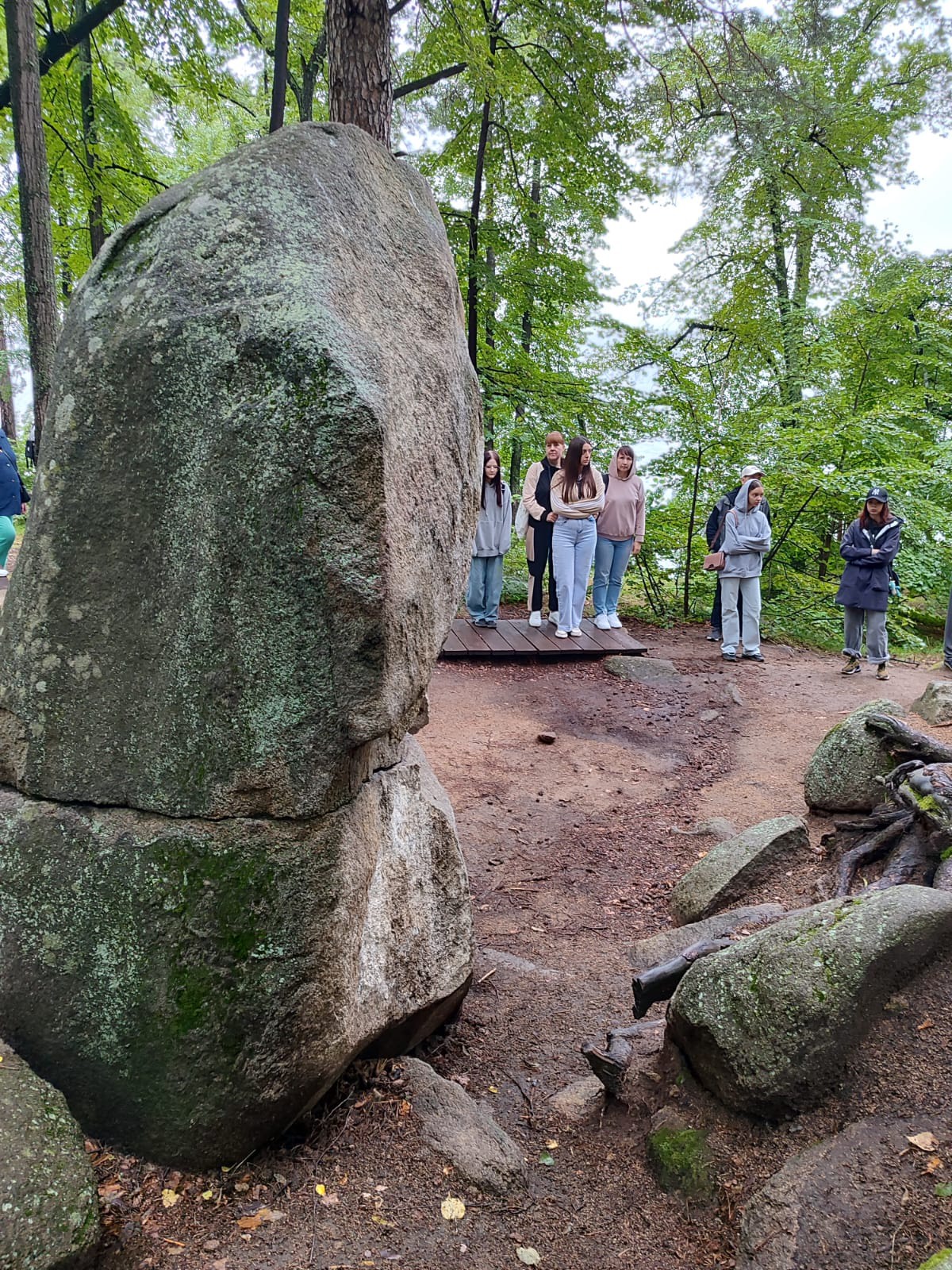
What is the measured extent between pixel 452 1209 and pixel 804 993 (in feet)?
3.59

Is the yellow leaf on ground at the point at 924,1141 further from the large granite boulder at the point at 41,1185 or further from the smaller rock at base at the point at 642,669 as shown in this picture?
the smaller rock at base at the point at 642,669

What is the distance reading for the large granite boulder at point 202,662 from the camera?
2.09 meters

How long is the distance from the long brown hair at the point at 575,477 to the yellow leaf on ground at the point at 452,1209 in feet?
24.6

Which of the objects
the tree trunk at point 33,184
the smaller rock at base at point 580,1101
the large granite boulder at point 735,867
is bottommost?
the smaller rock at base at point 580,1101

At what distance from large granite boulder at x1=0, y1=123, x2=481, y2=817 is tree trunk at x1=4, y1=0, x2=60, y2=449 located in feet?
14.6

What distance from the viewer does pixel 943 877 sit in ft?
9.60

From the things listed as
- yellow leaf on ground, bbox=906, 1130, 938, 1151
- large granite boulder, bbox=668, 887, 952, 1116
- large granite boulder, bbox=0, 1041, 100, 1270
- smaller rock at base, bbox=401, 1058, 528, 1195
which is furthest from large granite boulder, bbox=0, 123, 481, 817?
yellow leaf on ground, bbox=906, 1130, 938, 1151

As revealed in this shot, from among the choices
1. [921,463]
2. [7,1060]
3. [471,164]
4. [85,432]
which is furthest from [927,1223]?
[471,164]

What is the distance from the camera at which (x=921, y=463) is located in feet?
33.5

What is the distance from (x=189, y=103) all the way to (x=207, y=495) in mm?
11377

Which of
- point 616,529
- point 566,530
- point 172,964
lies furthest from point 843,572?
point 172,964

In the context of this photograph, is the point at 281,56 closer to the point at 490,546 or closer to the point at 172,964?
the point at 490,546

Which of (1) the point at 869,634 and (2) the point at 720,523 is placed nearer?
(1) the point at 869,634

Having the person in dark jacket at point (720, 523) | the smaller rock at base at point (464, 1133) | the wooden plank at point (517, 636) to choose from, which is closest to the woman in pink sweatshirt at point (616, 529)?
the person in dark jacket at point (720, 523)
